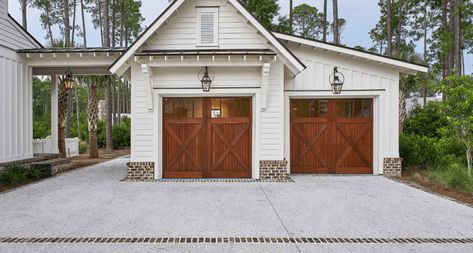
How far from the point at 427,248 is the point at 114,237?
4.41 metres

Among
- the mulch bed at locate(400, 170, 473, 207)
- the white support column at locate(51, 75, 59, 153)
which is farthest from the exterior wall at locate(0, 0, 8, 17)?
the mulch bed at locate(400, 170, 473, 207)

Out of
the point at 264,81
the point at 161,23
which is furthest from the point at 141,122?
the point at 264,81

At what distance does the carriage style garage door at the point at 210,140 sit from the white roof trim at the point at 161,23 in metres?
1.73

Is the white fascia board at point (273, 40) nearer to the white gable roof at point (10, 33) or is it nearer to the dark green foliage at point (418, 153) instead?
the dark green foliage at point (418, 153)

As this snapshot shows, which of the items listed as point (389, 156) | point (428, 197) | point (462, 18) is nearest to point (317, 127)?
point (389, 156)

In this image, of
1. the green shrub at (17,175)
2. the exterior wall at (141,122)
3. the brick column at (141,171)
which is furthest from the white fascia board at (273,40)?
the green shrub at (17,175)

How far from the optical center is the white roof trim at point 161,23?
852 centimetres

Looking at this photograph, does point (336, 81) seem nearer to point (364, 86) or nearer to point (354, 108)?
point (364, 86)

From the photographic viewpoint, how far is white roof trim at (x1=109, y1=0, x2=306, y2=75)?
8516mm

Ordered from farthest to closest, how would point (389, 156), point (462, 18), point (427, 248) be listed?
point (462, 18)
point (389, 156)
point (427, 248)

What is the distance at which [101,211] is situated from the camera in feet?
19.2

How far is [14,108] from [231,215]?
27.4ft

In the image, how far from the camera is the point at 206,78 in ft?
29.2

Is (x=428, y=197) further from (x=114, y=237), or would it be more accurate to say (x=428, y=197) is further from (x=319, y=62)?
(x=114, y=237)
